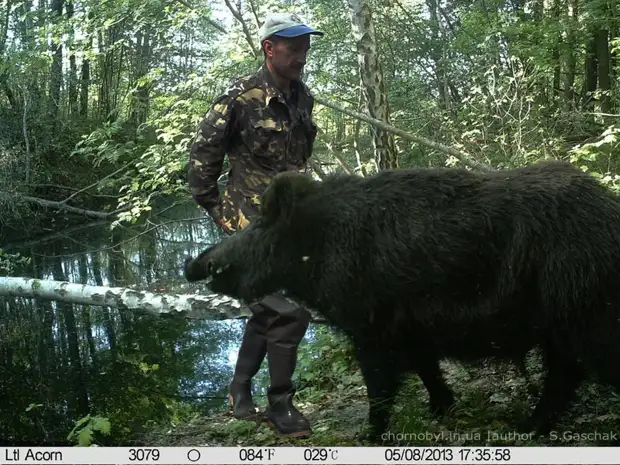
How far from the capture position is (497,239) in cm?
322

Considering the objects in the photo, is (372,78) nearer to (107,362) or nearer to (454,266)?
(454,266)

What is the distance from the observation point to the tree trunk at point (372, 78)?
7.06m

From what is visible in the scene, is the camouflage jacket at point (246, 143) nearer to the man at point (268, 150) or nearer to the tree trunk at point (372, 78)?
the man at point (268, 150)

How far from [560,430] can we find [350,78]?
9.46 metres

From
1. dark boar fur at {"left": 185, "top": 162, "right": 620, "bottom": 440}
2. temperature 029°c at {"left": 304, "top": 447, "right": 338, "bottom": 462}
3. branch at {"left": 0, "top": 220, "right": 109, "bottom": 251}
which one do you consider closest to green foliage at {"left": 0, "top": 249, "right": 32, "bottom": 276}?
branch at {"left": 0, "top": 220, "right": 109, "bottom": 251}

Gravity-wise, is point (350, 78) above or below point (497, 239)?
above

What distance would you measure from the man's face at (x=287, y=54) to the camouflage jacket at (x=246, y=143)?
0.36 ft

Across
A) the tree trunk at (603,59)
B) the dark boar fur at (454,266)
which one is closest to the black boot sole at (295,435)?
the dark boar fur at (454,266)

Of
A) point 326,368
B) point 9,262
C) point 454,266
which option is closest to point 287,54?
point 454,266

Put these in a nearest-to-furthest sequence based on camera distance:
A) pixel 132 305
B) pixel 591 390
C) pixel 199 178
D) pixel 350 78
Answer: pixel 591 390
pixel 199 178
pixel 132 305
pixel 350 78

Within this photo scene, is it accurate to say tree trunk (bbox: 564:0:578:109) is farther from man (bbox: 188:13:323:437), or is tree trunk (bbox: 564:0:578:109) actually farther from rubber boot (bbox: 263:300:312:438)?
rubber boot (bbox: 263:300:312:438)

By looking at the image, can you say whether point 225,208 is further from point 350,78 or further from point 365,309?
point 350,78

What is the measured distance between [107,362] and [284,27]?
16.3 feet

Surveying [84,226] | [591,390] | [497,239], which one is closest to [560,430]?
[591,390]
